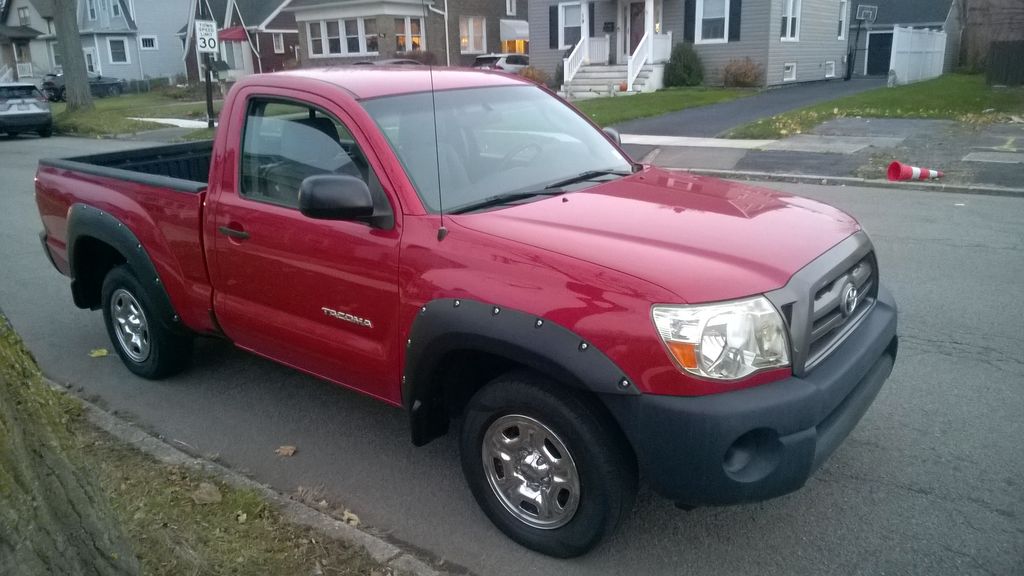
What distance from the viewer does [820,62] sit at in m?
33.7

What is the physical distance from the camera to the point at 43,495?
2197 mm

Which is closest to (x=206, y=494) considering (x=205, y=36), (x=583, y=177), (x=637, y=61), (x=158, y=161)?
(x=583, y=177)

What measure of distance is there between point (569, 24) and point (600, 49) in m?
1.84

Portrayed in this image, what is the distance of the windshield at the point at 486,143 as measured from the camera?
384 centimetres

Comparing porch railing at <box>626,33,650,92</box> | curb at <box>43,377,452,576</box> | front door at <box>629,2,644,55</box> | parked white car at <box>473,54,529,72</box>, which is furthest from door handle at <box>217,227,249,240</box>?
parked white car at <box>473,54,529,72</box>

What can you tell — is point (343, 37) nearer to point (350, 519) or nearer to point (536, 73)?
point (536, 73)

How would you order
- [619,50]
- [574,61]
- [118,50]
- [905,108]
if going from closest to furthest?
[905,108] < [574,61] < [619,50] < [118,50]

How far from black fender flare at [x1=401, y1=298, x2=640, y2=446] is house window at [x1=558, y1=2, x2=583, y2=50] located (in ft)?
94.8

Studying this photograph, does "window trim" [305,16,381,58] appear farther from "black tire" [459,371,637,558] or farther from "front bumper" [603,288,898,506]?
"front bumper" [603,288,898,506]

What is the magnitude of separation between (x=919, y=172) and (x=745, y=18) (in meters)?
18.7

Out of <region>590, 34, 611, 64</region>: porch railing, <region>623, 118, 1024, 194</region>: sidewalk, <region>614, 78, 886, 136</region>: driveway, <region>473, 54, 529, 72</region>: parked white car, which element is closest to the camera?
<region>623, 118, 1024, 194</region>: sidewalk

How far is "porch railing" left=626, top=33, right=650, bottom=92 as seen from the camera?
91.8 feet

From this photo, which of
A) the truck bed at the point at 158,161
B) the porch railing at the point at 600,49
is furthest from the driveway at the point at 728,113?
the truck bed at the point at 158,161

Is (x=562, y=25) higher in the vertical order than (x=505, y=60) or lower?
higher
